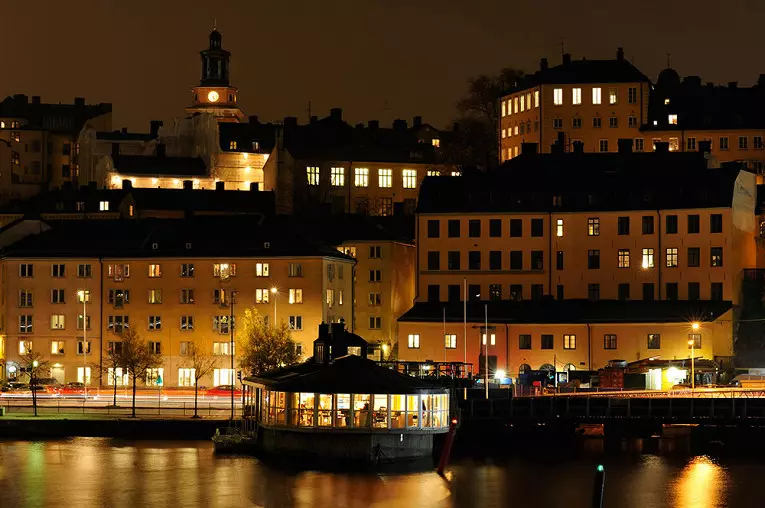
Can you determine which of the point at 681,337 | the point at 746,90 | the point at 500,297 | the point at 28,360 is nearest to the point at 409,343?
the point at 500,297

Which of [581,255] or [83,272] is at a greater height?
[581,255]

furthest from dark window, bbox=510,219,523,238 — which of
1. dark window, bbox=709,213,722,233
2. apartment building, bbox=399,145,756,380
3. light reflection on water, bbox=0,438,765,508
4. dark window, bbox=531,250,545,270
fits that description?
light reflection on water, bbox=0,438,765,508

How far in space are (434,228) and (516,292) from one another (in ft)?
23.1

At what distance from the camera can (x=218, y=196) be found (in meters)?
157

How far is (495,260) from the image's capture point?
4798 inches

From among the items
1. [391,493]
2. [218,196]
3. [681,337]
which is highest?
[218,196]

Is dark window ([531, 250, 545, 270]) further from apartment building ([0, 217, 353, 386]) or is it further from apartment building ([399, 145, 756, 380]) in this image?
apartment building ([0, 217, 353, 386])

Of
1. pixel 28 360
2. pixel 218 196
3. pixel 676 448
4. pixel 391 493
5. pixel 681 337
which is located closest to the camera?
pixel 391 493

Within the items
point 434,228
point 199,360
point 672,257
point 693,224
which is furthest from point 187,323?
point 693,224

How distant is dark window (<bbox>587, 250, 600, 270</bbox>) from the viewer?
393ft

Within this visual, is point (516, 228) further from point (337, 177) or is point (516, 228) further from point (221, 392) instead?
point (337, 177)

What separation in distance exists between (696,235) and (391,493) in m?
48.7

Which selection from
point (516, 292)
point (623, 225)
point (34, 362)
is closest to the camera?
point (623, 225)

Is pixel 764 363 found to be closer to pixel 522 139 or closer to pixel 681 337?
pixel 681 337
